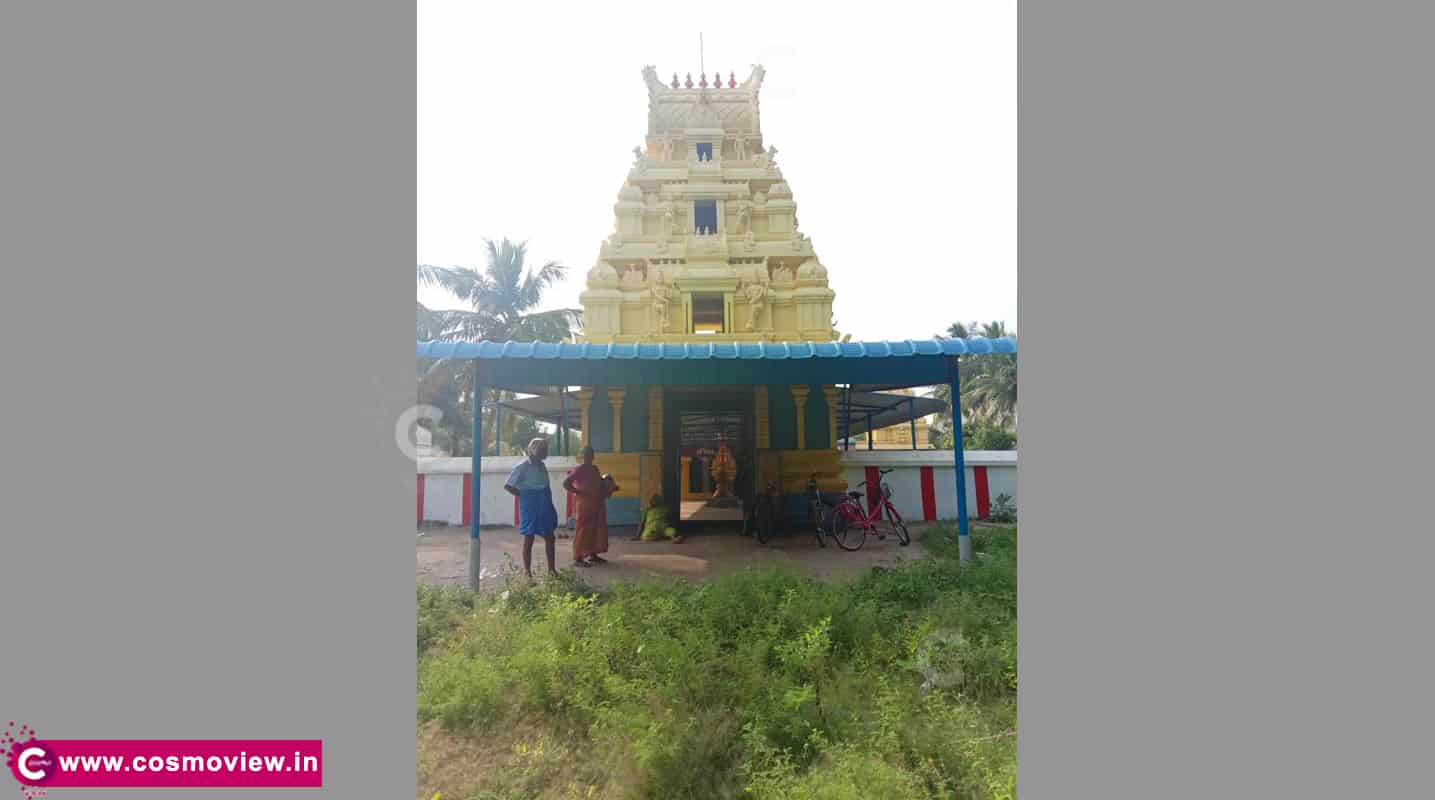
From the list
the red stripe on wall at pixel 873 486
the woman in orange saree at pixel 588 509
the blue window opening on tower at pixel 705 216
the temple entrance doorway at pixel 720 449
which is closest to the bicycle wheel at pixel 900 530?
the red stripe on wall at pixel 873 486

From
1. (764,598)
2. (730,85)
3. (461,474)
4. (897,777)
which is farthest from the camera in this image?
(730,85)

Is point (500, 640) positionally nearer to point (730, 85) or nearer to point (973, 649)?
point (973, 649)

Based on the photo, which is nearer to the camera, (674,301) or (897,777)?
(897,777)

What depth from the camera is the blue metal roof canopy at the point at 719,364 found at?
18.5 feet

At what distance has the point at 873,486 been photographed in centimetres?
1041

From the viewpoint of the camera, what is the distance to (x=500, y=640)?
4.18m

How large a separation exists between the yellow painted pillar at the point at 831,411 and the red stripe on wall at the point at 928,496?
2032 millimetres

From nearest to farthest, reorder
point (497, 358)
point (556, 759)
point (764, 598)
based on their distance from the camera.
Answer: point (556, 759) → point (764, 598) → point (497, 358)

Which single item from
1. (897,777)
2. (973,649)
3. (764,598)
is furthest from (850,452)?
(897,777)

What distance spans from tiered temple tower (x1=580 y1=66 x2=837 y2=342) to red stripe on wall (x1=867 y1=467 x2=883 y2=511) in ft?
8.14

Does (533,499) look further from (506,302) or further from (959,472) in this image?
(506,302)

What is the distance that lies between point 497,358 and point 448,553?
3.52m

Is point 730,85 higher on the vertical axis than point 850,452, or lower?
higher
